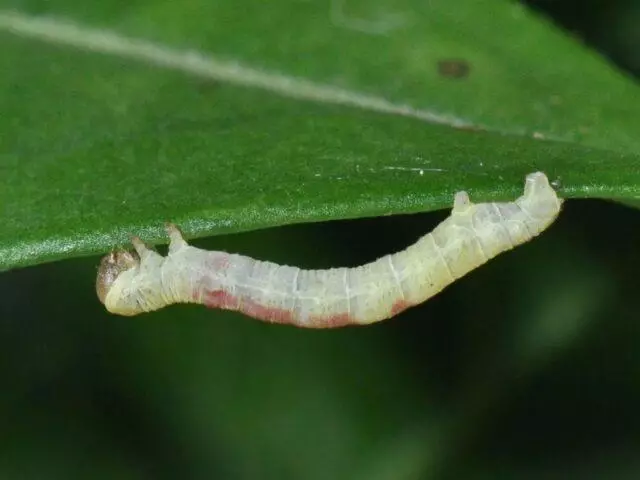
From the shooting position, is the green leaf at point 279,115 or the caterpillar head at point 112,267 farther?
the caterpillar head at point 112,267

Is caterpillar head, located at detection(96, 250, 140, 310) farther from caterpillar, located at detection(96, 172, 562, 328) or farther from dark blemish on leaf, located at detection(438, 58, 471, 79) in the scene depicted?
dark blemish on leaf, located at detection(438, 58, 471, 79)

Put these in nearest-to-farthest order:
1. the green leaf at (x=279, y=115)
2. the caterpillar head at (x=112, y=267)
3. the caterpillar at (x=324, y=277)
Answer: the green leaf at (x=279, y=115), the caterpillar at (x=324, y=277), the caterpillar head at (x=112, y=267)

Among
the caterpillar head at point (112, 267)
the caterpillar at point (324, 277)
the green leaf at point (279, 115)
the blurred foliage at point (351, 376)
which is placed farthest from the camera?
the blurred foliage at point (351, 376)

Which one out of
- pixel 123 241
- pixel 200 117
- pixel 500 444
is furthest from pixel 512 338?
pixel 123 241

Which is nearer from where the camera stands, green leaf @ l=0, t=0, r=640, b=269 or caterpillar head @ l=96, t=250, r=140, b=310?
green leaf @ l=0, t=0, r=640, b=269

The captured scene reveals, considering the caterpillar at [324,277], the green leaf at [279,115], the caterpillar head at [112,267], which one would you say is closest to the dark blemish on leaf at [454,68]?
the green leaf at [279,115]

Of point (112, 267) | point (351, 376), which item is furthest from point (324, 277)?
point (351, 376)

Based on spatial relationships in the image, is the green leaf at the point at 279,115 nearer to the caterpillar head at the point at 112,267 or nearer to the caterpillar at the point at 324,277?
the caterpillar at the point at 324,277

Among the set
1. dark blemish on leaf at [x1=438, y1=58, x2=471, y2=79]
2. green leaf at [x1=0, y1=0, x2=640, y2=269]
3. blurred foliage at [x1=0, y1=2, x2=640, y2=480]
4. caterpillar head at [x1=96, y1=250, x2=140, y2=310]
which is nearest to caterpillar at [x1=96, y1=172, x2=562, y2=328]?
caterpillar head at [x1=96, y1=250, x2=140, y2=310]
